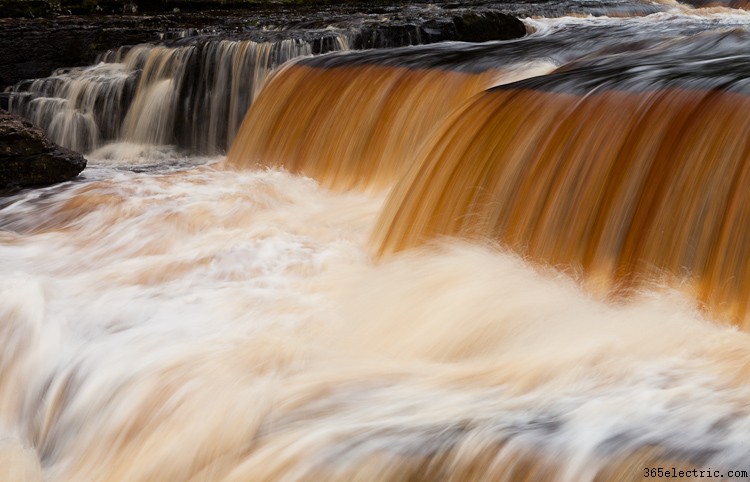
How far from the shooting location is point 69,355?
12.1ft

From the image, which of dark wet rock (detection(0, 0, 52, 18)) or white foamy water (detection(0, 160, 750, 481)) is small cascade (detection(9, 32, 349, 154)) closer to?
dark wet rock (detection(0, 0, 52, 18))

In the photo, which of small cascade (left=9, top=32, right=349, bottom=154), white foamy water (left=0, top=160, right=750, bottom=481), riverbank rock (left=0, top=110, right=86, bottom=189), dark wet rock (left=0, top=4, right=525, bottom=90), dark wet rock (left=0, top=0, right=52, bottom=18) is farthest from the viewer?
dark wet rock (left=0, top=0, right=52, bottom=18)

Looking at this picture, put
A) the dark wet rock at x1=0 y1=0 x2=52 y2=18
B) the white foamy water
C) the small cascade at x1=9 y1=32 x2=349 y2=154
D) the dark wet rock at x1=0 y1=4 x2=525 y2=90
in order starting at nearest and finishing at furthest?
1. the white foamy water
2. the small cascade at x1=9 y1=32 x2=349 y2=154
3. the dark wet rock at x1=0 y1=4 x2=525 y2=90
4. the dark wet rock at x1=0 y1=0 x2=52 y2=18

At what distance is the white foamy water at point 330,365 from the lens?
8.48ft

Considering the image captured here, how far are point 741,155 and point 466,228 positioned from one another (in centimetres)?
138

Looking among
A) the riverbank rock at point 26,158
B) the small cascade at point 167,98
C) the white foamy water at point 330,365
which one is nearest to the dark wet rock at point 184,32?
the small cascade at point 167,98

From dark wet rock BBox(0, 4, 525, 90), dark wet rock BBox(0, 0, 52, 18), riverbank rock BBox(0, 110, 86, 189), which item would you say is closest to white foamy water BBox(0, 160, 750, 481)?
riverbank rock BBox(0, 110, 86, 189)

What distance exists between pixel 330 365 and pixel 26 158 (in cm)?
412

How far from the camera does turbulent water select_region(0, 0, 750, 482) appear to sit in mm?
2672

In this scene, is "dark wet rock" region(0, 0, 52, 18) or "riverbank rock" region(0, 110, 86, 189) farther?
"dark wet rock" region(0, 0, 52, 18)

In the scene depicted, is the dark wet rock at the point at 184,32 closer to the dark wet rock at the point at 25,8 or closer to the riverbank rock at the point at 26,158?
the dark wet rock at the point at 25,8

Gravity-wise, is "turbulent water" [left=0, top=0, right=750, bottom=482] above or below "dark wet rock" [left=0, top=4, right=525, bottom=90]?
below

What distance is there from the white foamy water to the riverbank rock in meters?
1.40

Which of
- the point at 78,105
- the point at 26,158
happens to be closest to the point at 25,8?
the point at 78,105
